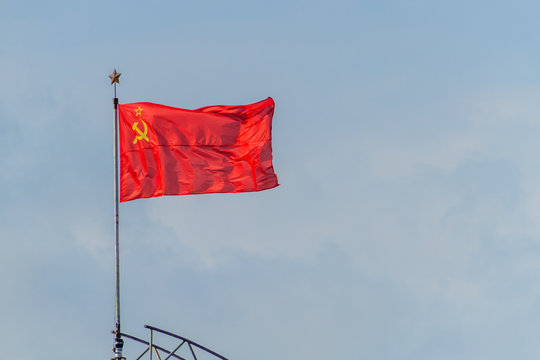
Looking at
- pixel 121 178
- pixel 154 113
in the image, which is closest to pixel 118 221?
pixel 121 178

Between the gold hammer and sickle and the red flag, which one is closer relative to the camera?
the red flag

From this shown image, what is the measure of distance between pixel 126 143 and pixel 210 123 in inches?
178

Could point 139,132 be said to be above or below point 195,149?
above

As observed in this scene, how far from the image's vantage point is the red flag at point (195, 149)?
207 feet

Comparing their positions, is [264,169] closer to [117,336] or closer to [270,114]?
[270,114]

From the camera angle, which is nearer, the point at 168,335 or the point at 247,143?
the point at 168,335

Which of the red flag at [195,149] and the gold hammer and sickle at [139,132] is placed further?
the gold hammer and sickle at [139,132]

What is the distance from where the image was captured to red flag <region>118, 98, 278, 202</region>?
62969mm

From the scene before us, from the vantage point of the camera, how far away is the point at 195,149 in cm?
6469

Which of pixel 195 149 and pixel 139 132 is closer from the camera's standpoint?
pixel 139 132

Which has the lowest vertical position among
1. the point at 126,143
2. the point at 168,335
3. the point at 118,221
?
the point at 168,335

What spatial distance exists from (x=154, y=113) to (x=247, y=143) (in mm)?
4767

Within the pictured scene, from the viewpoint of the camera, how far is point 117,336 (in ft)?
194

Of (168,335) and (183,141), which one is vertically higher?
(183,141)
